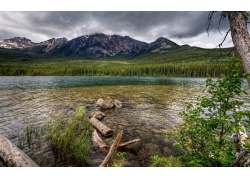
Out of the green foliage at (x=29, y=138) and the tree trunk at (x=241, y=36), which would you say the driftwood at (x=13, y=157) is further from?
the tree trunk at (x=241, y=36)

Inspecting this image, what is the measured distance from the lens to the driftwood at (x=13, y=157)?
15.6 ft

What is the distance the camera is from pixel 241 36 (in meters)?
4.08

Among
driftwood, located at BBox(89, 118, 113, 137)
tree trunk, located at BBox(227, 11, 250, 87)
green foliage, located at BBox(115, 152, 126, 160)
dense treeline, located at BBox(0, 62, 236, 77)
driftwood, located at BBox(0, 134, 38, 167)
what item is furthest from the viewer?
dense treeline, located at BBox(0, 62, 236, 77)

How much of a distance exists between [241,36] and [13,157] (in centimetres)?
789

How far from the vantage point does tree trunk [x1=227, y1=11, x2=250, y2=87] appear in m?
3.98

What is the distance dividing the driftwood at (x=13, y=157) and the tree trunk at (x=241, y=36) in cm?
704

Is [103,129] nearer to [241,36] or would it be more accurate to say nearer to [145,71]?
[241,36]

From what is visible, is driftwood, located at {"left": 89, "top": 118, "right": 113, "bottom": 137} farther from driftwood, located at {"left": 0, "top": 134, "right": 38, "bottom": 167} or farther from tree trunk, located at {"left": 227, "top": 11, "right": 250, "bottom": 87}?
tree trunk, located at {"left": 227, "top": 11, "right": 250, "bottom": 87}

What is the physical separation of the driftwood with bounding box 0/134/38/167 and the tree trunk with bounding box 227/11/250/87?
7041 mm

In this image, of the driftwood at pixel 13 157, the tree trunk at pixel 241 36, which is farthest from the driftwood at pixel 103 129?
the tree trunk at pixel 241 36

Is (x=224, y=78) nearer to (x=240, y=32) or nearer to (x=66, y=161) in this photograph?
(x=240, y=32)

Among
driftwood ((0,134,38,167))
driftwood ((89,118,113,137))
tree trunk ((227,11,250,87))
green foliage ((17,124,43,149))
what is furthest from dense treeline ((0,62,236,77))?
tree trunk ((227,11,250,87))

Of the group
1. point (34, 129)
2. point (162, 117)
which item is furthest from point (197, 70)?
point (34, 129)

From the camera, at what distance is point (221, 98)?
140 inches
